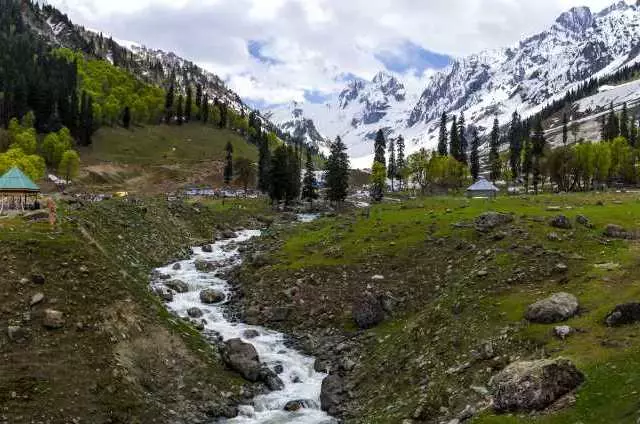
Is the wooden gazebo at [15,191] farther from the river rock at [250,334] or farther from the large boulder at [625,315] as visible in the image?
the large boulder at [625,315]

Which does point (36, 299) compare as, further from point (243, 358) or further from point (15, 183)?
point (15, 183)

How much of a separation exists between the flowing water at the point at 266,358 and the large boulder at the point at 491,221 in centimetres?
2378

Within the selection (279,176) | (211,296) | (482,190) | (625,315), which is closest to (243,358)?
(211,296)

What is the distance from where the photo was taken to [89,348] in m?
36.7

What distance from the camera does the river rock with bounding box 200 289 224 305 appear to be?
56406 mm

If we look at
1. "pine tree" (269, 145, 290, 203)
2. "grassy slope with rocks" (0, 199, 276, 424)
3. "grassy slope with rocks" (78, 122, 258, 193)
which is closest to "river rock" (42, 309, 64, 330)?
"grassy slope with rocks" (0, 199, 276, 424)

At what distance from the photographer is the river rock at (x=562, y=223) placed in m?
52.7

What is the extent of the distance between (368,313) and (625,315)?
21512 mm

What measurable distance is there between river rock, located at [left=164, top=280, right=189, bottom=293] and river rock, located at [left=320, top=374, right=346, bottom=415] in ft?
78.0

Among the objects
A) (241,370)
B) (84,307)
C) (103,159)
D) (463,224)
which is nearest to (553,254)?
(463,224)

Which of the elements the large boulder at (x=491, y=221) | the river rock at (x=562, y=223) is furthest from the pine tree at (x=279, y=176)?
the river rock at (x=562, y=223)

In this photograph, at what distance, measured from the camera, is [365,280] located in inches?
2168

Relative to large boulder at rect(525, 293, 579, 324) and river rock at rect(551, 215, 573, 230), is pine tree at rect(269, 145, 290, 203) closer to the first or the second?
river rock at rect(551, 215, 573, 230)

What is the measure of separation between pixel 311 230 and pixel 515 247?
37.9 metres
